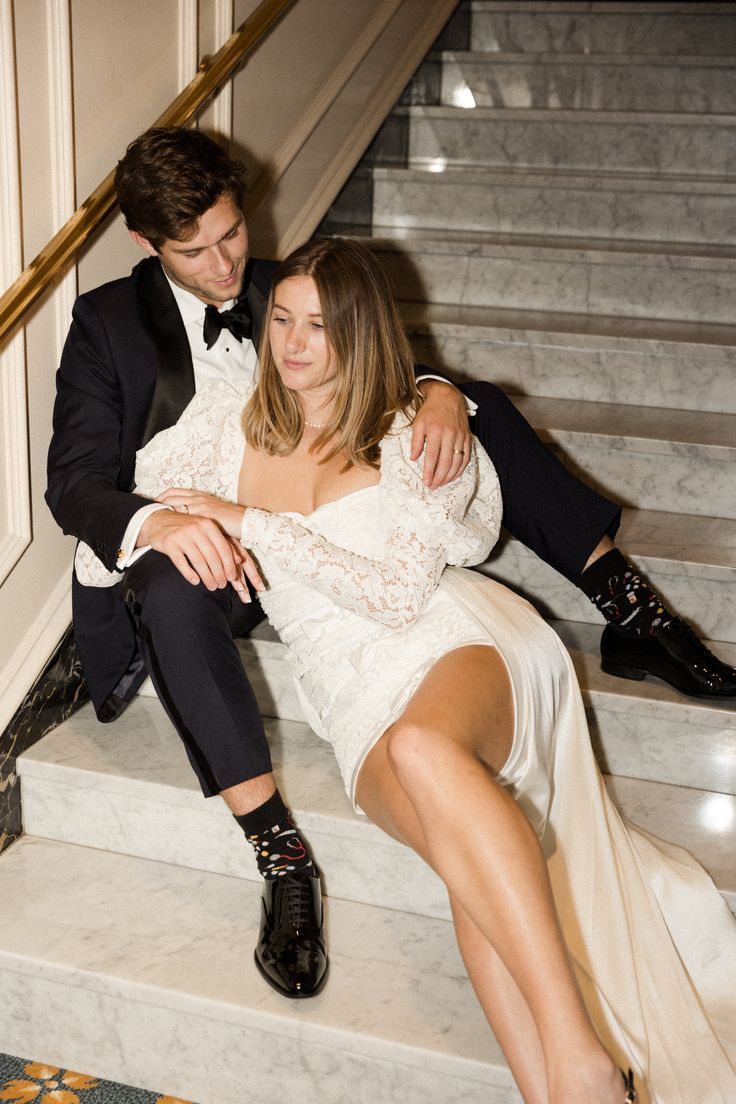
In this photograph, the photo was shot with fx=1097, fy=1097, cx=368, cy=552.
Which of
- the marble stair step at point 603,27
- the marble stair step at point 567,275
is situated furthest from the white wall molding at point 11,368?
the marble stair step at point 603,27

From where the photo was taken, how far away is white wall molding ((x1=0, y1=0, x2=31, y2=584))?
206cm

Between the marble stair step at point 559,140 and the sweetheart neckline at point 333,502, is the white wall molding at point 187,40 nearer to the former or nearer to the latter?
the marble stair step at point 559,140

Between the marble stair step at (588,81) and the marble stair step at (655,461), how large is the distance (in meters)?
1.72

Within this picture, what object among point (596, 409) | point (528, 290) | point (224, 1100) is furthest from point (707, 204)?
point (224, 1100)

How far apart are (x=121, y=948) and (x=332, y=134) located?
272 centimetres

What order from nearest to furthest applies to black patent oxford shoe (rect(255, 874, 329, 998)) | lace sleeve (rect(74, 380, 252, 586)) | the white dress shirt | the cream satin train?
the cream satin train
black patent oxford shoe (rect(255, 874, 329, 998))
lace sleeve (rect(74, 380, 252, 586))
the white dress shirt

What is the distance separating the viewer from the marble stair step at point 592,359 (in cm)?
305

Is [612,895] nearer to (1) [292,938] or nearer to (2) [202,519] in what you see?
(1) [292,938]

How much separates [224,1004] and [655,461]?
5.51 ft

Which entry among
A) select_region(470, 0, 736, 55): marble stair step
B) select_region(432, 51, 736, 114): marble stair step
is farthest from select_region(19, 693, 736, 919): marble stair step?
select_region(470, 0, 736, 55): marble stair step

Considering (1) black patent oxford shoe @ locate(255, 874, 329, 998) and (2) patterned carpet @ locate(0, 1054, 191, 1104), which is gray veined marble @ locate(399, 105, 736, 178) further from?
(2) patterned carpet @ locate(0, 1054, 191, 1104)

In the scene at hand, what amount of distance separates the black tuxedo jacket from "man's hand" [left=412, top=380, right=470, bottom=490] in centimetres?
58

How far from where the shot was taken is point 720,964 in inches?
71.8

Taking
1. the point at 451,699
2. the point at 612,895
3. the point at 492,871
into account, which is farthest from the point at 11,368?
the point at 612,895
